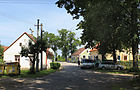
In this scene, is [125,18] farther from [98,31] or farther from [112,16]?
[98,31]

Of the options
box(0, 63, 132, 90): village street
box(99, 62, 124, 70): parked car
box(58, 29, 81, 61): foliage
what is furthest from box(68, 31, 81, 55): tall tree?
box(0, 63, 132, 90): village street

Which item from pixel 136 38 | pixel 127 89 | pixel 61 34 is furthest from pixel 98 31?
pixel 61 34

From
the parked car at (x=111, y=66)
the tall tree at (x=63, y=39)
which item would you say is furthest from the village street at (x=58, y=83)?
the tall tree at (x=63, y=39)

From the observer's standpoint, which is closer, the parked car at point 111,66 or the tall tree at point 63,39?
the parked car at point 111,66

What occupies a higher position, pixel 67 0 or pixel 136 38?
pixel 67 0

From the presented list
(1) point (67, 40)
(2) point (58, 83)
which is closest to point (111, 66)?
(2) point (58, 83)

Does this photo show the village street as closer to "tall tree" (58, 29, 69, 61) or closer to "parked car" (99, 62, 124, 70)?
Result: "parked car" (99, 62, 124, 70)

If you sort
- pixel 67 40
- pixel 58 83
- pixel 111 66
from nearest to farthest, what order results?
pixel 58 83
pixel 111 66
pixel 67 40

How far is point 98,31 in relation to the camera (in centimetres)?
1725

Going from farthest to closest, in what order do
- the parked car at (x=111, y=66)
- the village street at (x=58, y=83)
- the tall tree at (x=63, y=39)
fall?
1. the tall tree at (x=63, y=39)
2. the parked car at (x=111, y=66)
3. the village street at (x=58, y=83)

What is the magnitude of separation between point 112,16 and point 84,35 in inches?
233

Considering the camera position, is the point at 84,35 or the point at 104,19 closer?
the point at 104,19

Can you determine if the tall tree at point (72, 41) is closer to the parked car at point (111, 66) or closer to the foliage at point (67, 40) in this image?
the foliage at point (67, 40)

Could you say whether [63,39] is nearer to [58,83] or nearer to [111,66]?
[111,66]
